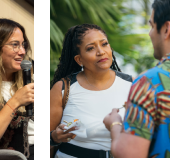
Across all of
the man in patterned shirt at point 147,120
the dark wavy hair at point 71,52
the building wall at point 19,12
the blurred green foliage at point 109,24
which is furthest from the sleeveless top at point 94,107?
the building wall at point 19,12

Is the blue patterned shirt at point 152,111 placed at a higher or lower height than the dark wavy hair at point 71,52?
lower

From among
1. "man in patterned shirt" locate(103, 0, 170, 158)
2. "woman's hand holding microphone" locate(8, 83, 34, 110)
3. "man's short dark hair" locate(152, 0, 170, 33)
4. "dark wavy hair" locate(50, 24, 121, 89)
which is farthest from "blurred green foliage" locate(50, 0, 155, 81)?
"man in patterned shirt" locate(103, 0, 170, 158)

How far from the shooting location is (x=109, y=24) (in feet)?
6.33

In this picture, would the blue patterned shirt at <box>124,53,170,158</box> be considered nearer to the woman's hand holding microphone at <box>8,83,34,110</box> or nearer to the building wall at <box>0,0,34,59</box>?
the woman's hand holding microphone at <box>8,83,34,110</box>

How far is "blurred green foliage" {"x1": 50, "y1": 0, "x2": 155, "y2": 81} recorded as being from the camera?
185cm

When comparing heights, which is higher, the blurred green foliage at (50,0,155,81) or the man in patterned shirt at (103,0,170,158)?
the blurred green foliage at (50,0,155,81)

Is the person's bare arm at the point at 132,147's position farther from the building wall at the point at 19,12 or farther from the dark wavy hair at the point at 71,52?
the building wall at the point at 19,12

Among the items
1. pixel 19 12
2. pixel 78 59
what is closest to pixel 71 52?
pixel 78 59

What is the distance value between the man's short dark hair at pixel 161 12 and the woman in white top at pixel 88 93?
0.56 m

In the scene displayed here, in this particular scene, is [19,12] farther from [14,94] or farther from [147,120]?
[147,120]

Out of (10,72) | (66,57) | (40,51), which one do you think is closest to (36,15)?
(40,51)

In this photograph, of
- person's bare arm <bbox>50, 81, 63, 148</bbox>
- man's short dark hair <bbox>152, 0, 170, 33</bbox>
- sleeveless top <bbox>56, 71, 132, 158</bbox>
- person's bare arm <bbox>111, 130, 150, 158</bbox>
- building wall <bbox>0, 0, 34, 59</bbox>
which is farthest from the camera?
building wall <bbox>0, 0, 34, 59</bbox>

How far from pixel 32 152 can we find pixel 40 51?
93 centimetres

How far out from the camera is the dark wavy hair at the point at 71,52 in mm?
1787
